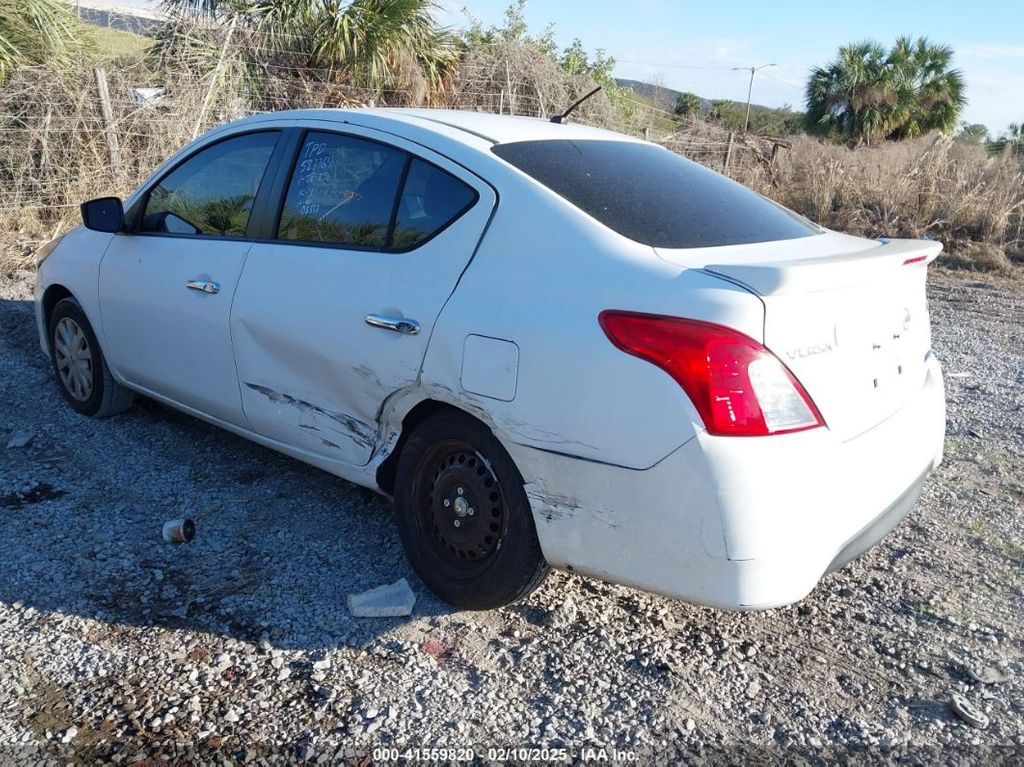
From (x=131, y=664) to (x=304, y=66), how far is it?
11317mm

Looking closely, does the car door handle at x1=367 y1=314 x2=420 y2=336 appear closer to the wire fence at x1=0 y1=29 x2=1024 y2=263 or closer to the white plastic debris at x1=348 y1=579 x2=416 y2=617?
the white plastic debris at x1=348 y1=579 x2=416 y2=617

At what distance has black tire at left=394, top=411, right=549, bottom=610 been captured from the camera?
2.91 meters

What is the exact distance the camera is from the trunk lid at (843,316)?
2512 millimetres

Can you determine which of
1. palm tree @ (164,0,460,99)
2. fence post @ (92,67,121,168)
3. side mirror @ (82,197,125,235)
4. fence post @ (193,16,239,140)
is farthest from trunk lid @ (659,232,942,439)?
palm tree @ (164,0,460,99)

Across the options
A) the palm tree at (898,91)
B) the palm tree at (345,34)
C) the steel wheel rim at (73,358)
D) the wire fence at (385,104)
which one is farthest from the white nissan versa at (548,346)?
the palm tree at (898,91)

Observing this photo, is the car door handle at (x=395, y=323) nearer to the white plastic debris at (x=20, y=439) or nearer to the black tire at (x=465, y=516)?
the black tire at (x=465, y=516)

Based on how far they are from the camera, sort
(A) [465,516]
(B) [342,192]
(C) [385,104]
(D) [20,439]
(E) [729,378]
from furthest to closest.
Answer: (C) [385,104], (D) [20,439], (B) [342,192], (A) [465,516], (E) [729,378]

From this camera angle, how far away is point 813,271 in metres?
2.56

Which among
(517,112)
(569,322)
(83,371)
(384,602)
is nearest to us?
(569,322)

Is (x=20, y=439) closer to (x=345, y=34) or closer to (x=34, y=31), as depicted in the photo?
(x=34, y=31)

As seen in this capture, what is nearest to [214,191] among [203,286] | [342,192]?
[203,286]

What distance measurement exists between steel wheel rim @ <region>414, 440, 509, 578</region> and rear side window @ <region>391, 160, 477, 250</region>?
0.77m

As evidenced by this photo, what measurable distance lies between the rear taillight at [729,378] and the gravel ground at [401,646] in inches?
37.4

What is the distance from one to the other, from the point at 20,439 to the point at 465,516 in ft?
9.28
